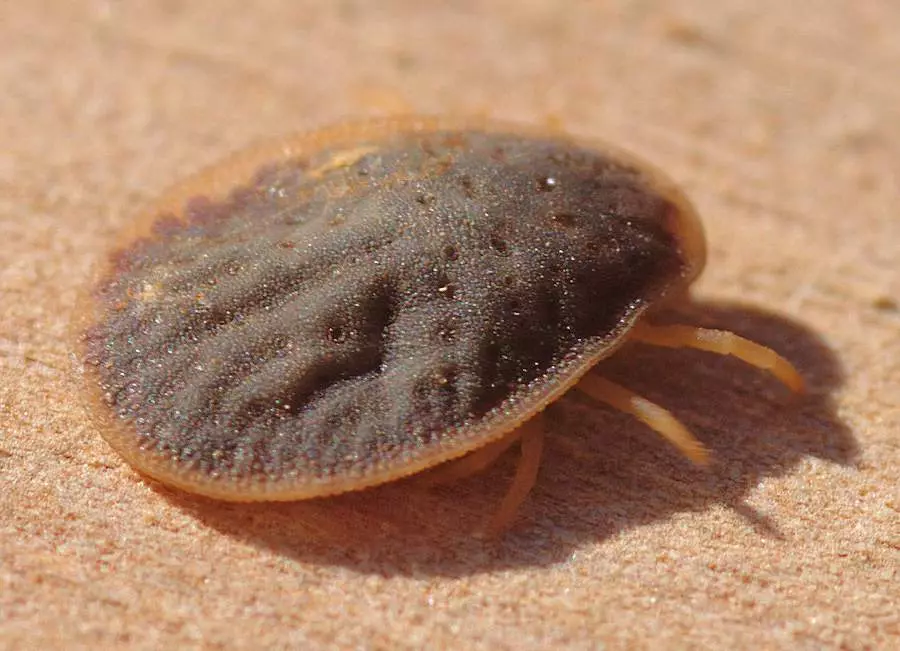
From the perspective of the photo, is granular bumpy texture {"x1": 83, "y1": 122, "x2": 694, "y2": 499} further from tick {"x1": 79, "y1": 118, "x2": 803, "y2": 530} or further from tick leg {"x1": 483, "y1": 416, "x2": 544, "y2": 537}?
tick leg {"x1": 483, "y1": 416, "x2": 544, "y2": 537}

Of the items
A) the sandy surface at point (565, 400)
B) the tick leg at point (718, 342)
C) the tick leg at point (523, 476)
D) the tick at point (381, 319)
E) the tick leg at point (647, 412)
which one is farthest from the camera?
the tick leg at point (718, 342)

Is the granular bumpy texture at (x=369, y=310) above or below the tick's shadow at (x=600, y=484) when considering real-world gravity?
above

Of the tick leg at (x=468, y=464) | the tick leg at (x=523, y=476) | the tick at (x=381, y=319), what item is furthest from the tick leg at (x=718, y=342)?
the tick leg at (x=468, y=464)

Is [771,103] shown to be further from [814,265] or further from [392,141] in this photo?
[392,141]

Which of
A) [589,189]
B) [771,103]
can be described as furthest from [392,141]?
[771,103]

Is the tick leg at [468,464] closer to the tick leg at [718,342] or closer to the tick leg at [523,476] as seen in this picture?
the tick leg at [523,476]

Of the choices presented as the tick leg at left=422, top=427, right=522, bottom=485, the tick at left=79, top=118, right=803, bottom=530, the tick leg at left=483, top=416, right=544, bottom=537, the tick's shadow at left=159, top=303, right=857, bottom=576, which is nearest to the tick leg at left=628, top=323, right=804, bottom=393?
the tick at left=79, top=118, right=803, bottom=530
